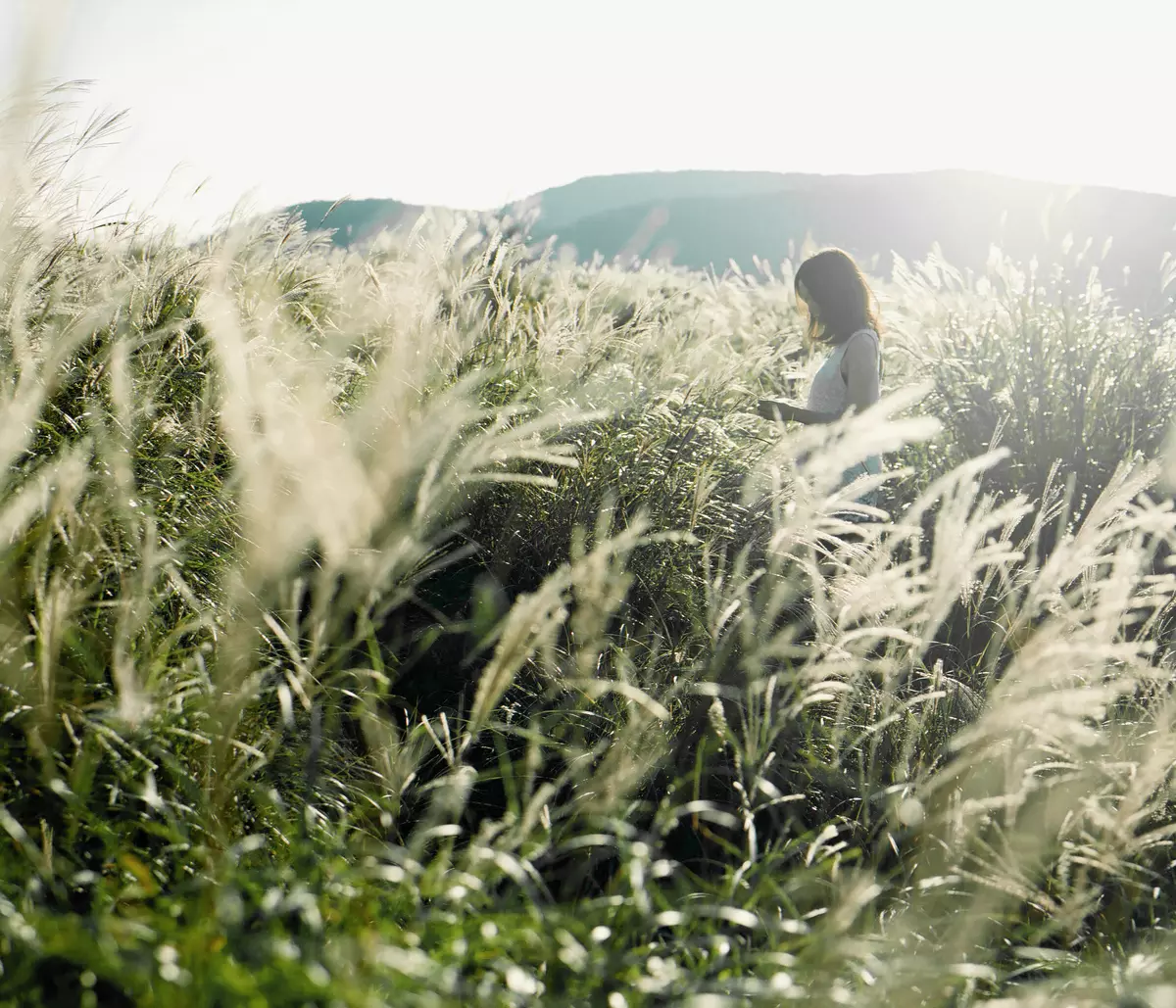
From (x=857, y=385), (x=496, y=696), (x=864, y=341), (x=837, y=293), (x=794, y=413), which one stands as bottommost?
(x=496, y=696)

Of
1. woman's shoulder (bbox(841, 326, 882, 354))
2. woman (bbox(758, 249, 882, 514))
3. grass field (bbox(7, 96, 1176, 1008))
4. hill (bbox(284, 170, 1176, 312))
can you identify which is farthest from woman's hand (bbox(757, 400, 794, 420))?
hill (bbox(284, 170, 1176, 312))

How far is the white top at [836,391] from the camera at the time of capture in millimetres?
3654

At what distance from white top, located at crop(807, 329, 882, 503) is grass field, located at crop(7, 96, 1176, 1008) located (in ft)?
1.31

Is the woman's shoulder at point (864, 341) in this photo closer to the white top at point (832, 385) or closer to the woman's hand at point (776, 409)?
the white top at point (832, 385)

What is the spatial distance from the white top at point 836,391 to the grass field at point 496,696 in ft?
1.31

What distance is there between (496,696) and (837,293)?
285 cm

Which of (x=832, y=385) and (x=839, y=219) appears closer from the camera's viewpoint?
(x=832, y=385)

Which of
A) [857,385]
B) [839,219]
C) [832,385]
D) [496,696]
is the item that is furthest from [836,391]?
[839,219]

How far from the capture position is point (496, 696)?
1.43m

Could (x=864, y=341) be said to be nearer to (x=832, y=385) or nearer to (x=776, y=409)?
(x=832, y=385)

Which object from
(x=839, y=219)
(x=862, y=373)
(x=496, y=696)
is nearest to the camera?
(x=496, y=696)

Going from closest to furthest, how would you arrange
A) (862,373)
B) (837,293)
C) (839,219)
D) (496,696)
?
(496,696)
(862,373)
(837,293)
(839,219)

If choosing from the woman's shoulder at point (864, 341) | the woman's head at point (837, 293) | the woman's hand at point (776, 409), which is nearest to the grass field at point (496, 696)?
the woman's hand at point (776, 409)

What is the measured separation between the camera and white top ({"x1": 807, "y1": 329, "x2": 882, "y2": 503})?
12.0 feet
